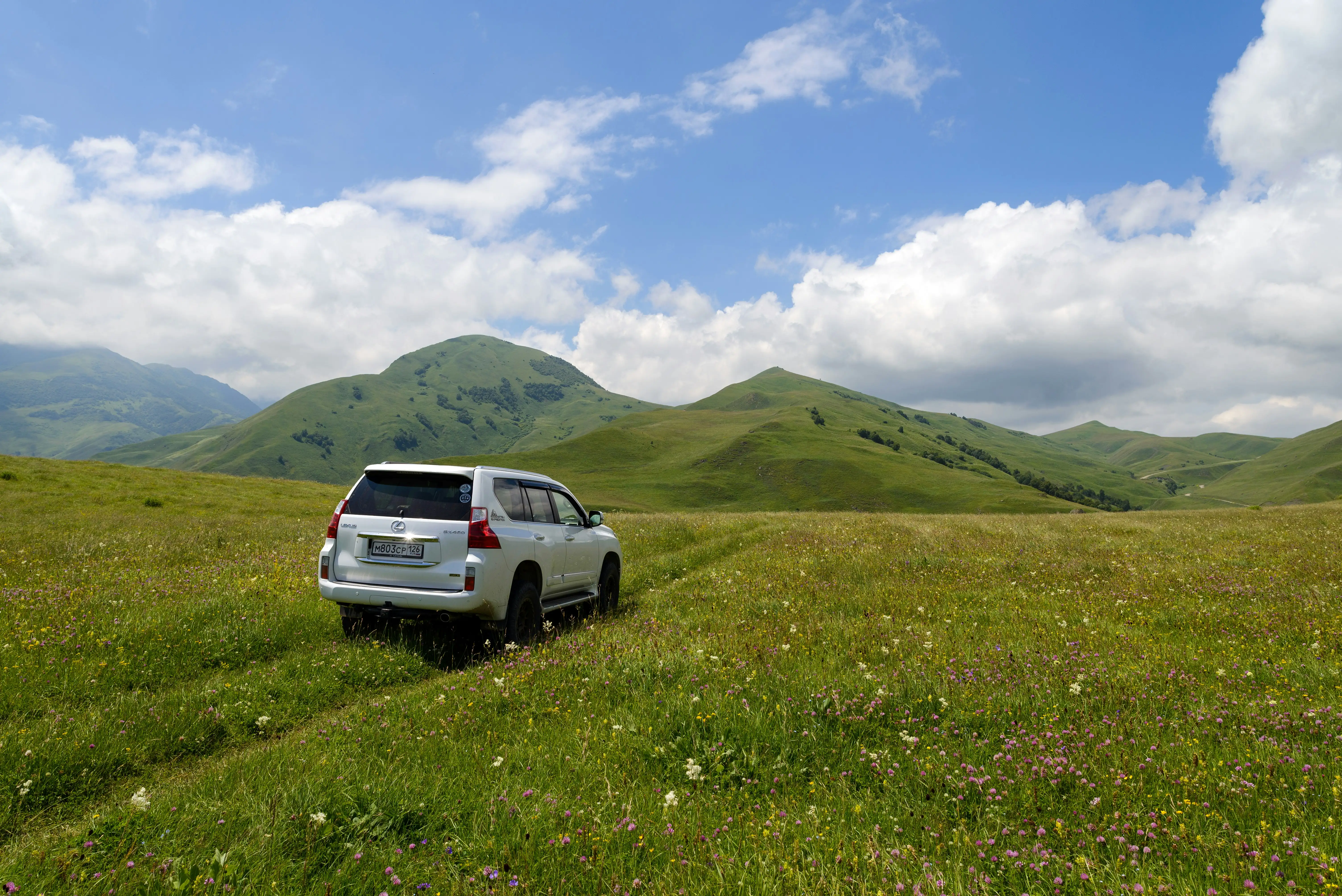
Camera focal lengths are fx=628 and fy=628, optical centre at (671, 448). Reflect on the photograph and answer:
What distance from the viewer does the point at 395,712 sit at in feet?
21.3

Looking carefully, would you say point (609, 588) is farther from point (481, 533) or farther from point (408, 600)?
point (408, 600)

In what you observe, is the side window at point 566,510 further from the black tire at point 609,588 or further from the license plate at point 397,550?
the license plate at point 397,550

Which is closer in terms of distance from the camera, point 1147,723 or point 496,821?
point 496,821

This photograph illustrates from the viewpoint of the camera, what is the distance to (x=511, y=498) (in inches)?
406

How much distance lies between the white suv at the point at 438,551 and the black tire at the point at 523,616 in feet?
0.05

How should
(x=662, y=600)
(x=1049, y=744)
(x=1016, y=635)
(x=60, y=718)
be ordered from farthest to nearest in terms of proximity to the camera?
(x=662, y=600)
(x=1016, y=635)
(x=60, y=718)
(x=1049, y=744)

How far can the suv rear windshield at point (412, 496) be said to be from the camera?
927cm

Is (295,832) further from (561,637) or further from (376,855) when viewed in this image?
(561,637)

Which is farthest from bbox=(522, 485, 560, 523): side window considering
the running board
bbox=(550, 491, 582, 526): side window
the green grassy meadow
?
the green grassy meadow

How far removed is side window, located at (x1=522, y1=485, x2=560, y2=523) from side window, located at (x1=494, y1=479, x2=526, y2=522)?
20 centimetres

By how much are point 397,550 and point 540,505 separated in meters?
2.75

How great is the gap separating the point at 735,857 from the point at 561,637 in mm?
5897

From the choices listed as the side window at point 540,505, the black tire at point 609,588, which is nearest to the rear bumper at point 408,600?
the side window at point 540,505

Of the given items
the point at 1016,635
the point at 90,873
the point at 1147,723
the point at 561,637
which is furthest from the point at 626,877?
the point at 1016,635
